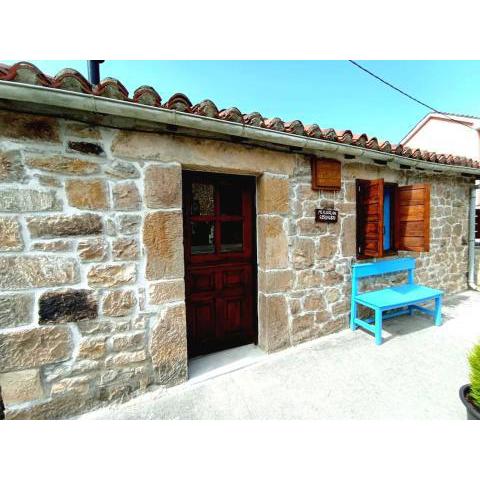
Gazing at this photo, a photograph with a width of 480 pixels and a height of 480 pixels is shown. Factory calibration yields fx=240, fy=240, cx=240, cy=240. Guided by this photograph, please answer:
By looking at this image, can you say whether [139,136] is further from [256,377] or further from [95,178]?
[256,377]

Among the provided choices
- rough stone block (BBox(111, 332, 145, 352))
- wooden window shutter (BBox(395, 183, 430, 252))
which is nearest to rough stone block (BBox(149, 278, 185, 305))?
rough stone block (BBox(111, 332, 145, 352))

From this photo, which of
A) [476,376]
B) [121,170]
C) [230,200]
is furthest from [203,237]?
[476,376]

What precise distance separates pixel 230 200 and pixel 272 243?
0.73 meters

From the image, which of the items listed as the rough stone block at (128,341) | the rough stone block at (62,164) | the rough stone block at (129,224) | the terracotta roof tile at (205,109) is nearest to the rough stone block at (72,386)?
the rough stone block at (128,341)

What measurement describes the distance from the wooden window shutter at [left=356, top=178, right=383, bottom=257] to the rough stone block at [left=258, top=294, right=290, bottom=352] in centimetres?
154

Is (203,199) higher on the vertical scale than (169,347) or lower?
higher

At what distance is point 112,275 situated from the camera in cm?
212

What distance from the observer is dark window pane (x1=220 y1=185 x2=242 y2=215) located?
2875 mm

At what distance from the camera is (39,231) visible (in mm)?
1891

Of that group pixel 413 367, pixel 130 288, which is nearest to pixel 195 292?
pixel 130 288

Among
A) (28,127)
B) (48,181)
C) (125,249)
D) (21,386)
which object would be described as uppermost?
(28,127)

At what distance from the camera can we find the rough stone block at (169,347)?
2.29m

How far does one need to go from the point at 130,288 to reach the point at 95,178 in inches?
39.5

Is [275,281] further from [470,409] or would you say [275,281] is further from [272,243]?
[470,409]
